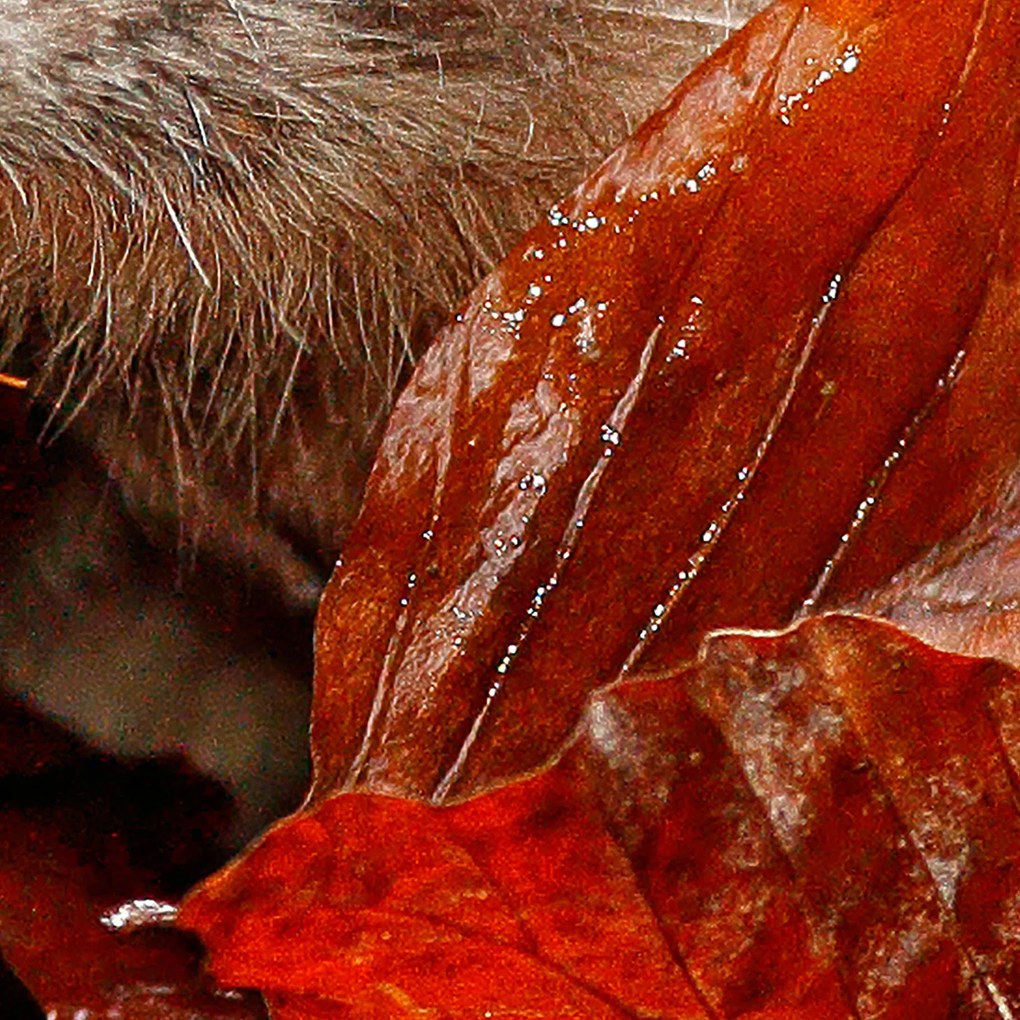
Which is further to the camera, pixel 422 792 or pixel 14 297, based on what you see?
pixel 14 297

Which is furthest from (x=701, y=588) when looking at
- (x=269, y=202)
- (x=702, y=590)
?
(x=269, y=202)

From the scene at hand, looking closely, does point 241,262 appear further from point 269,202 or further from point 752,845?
point 752,845

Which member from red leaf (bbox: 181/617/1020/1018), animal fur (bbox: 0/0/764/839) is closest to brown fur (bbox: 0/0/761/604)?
animal fur (bbox: 0/0/764/839)

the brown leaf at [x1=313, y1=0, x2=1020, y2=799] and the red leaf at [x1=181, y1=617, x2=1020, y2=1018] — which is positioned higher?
the brown leaf at [x1=313, y1=0, x2=1020, y2=799]

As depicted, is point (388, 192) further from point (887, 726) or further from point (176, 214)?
point (887, 726)

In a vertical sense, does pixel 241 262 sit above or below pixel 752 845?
above

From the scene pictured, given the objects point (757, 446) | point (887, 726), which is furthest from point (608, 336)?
point (887, 726)

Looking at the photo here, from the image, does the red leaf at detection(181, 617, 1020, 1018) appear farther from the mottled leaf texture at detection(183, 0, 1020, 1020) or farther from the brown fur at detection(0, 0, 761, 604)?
the brown fur at detection(0, 0, 761, 604)

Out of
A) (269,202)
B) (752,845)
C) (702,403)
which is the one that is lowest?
(752,845)
